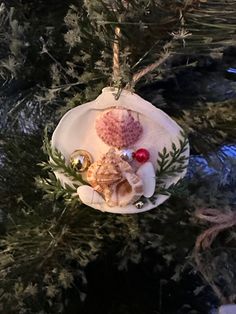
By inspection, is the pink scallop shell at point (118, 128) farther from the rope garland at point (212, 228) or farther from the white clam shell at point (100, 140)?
the rope garland at point (212, 228)

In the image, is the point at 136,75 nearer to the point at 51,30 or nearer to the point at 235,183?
the point at 51,30

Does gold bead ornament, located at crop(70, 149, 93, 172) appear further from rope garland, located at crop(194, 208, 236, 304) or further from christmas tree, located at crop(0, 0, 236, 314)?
rope garland, located at crop(194, 208, 236, 304)

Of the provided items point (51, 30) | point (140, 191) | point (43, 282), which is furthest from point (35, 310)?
point (51, 30)

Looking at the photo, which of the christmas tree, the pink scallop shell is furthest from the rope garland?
the pink scallop shell

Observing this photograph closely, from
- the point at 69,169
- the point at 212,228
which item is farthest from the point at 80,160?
the point at 212,228

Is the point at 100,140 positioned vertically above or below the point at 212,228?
above

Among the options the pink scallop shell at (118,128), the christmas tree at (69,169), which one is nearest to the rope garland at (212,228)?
the christmas tree at (69,169)

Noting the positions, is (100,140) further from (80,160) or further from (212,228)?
(212,228)
